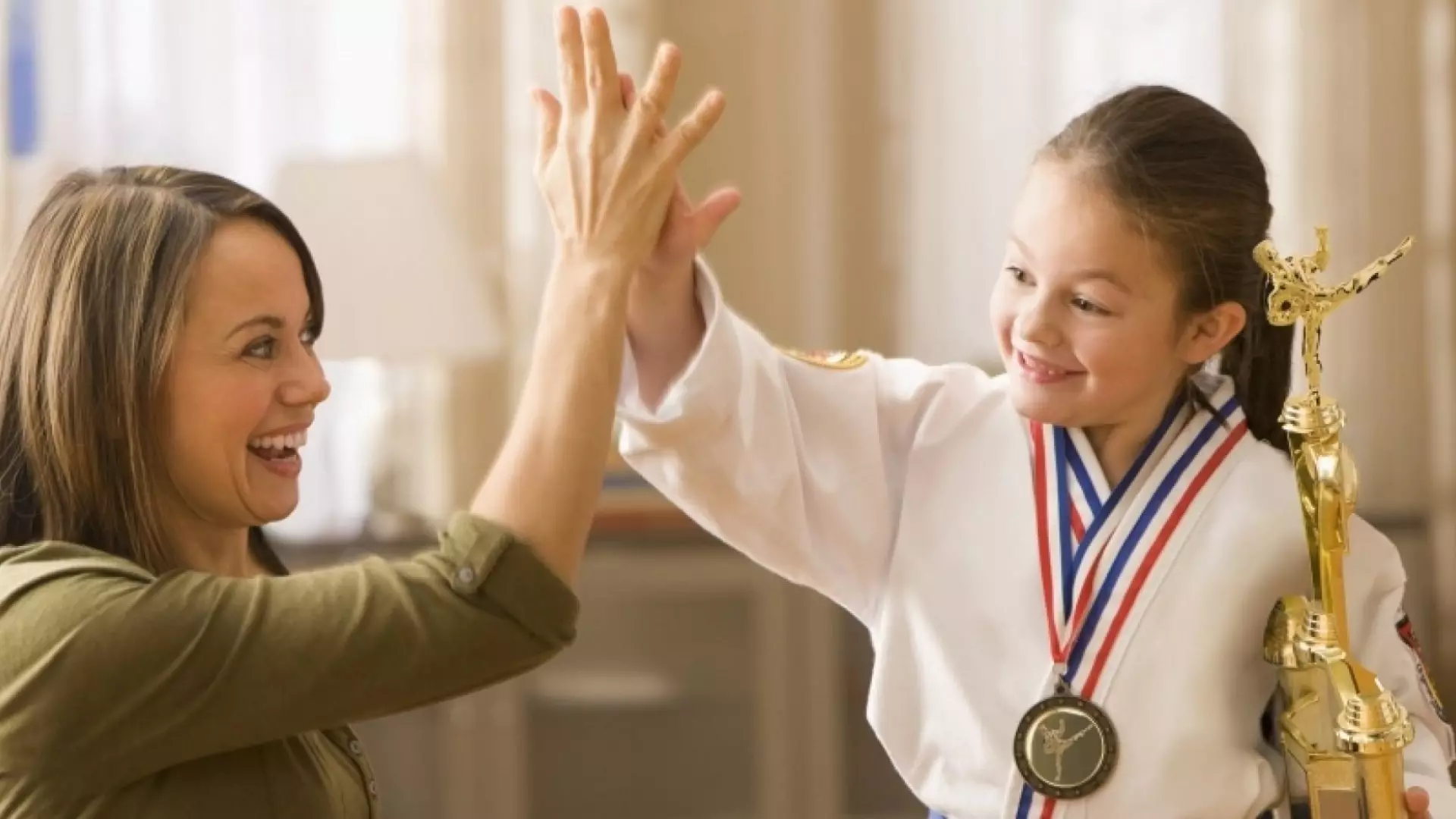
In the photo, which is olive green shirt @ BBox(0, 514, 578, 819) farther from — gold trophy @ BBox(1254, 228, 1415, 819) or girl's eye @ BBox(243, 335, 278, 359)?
gold trophy @ BBox(1254, 228, 1415, 819)

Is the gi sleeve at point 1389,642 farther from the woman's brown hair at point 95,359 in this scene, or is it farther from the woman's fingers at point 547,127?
the woman's brown hair at point 95,359

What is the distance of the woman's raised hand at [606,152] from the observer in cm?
121

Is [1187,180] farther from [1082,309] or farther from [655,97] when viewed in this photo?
[655,97]

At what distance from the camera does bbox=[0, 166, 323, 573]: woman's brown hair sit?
3.69 ft

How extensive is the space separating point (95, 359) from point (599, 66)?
16.1 inches

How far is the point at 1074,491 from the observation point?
1.40 m

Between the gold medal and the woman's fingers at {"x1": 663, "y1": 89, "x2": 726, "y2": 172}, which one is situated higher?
the woman's fingers at {"x1": 663, "y1": 89, "x2": 726, "y2": 172}

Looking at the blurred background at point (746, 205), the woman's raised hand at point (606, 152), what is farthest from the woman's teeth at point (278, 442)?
the blurred background at point (746, 205)

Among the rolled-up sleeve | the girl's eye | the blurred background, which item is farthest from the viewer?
the blurred background

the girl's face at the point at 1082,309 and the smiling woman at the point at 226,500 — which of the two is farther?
the girl's face at the point at 1082,309

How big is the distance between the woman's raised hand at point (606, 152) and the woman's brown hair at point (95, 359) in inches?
9.5

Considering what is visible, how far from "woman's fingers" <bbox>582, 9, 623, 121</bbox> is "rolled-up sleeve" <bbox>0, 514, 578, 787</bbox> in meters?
0.33

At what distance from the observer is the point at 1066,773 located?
129 centimetres

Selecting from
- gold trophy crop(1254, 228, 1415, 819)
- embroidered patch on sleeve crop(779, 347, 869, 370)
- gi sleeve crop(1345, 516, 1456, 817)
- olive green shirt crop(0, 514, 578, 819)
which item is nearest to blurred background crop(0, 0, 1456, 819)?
embroidered patch on sleeve crop(779, 347, 869, 370)
